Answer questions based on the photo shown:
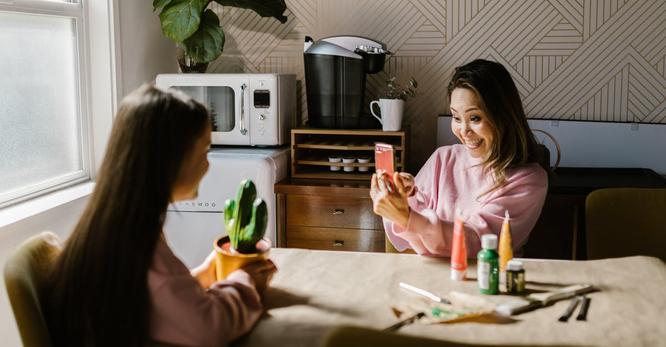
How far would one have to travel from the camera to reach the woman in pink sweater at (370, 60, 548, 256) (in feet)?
6.60

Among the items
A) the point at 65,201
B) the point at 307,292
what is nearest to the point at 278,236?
the point at 65,201

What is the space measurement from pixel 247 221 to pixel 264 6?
72.2 inches

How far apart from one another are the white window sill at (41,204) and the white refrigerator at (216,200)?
0.35 meters

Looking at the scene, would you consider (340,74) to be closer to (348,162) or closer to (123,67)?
(348,162)

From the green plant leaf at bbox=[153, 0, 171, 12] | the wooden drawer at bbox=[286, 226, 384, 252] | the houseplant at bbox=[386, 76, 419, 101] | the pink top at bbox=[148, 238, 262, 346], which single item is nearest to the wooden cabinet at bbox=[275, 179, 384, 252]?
the wooden drawer at bbox=[286, 226, 384, 252]

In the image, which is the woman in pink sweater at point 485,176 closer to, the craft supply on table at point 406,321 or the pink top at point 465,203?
the pink top at point 465,203

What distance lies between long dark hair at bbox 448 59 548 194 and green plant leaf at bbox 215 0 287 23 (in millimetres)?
1244

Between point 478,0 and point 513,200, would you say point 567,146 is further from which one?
point 513,200

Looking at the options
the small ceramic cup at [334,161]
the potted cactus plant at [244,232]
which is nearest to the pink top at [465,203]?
the potted cactus plant at [244,232]

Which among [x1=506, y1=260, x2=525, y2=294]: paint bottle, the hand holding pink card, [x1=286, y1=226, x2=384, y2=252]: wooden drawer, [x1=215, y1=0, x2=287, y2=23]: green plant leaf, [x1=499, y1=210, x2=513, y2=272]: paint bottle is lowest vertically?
[x1=286, y1=226, x2=384, y2=252]: wooden drawer

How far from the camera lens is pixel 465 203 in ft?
7.37

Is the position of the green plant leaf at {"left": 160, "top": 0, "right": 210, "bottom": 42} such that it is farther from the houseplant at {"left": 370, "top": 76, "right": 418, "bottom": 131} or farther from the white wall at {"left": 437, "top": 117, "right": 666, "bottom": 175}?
the white wall at {"left": 437, "top": 117, "right": 666, "bottom": 175}

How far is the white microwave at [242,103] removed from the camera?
119 inches

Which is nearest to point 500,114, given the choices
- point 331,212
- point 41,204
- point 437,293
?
point 437,293
